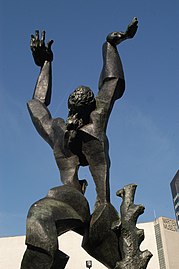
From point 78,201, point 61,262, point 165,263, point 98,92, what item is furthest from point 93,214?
point 165,263

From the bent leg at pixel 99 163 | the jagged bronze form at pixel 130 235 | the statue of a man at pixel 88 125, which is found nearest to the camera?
the jagged bronze form at pixel 130 235

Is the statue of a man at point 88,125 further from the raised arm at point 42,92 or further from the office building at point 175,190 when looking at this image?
the office building at point 175,190

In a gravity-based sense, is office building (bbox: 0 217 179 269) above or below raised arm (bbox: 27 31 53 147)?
above

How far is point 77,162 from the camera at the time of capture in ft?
14.7

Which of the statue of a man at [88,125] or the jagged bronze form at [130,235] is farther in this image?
the statue of a man at [88,125]

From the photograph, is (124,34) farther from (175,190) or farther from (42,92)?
(175,190)

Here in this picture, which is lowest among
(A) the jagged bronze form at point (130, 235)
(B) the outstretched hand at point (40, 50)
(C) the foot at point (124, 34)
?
(A) the jagged bronze form at point (130, 235)

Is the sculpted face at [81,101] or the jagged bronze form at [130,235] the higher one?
the sculpted face at [81,101]

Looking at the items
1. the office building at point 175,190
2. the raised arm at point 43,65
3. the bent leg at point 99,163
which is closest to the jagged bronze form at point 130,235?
the bent leg at point 99,163

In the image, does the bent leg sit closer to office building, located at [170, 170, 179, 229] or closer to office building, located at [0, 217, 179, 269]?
office building, located at [0, 217, 179, 269]

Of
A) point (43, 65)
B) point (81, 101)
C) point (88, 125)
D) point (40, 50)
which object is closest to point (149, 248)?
point (43, 65)

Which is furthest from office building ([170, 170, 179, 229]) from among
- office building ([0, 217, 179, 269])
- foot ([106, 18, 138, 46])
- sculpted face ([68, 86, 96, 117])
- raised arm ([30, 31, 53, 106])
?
sculpted face ([68, 86, 96, 117])

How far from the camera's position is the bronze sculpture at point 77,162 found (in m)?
3.50

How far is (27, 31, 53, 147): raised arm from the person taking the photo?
4.80 m
